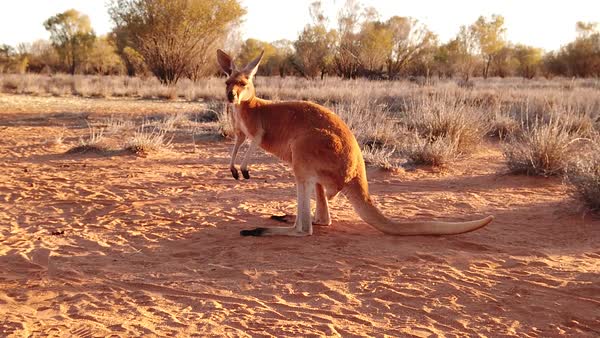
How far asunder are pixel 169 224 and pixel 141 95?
18.3 meters

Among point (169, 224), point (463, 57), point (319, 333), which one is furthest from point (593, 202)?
point (463, 57)

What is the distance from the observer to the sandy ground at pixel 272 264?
3.46 m

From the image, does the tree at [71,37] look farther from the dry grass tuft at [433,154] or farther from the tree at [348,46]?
the dry grass tuft at [433,154]

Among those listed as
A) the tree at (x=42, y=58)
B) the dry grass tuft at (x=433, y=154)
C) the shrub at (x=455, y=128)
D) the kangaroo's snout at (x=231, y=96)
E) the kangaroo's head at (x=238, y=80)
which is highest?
the tree at (x=42, y=58)

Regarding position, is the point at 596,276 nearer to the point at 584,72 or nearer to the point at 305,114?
the point at 305,114

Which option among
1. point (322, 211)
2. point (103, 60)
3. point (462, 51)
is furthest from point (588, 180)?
point (103, 60)

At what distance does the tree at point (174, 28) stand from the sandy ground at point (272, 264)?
58.6 ft

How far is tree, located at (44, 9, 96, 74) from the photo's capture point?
43.5 meters

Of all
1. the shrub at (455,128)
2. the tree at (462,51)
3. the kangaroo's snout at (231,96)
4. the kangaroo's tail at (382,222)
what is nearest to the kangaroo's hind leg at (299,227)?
the kangaroo's tail at (382,222)

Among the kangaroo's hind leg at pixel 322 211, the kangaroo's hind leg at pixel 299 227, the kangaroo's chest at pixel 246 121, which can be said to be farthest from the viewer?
the kangaroo's hind leg at pixel 322 211

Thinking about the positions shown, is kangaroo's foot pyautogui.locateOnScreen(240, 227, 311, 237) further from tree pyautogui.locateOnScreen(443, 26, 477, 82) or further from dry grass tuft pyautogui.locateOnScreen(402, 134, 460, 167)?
tree pyautogui.locateOnScreen(443, 26, 477, 82)

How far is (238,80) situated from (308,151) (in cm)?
106

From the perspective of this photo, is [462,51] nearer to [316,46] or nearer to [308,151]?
[316,46]

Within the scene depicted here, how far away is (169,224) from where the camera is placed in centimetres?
573
